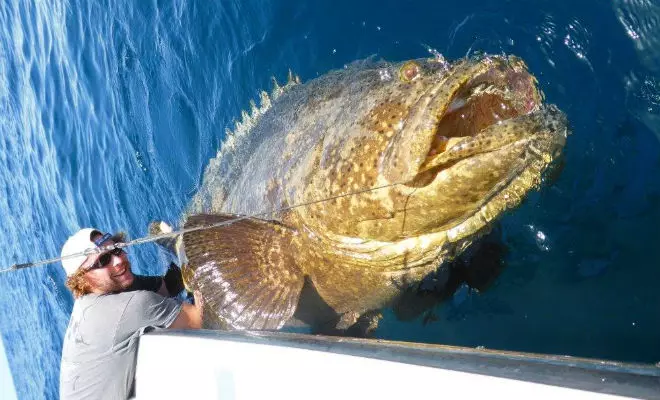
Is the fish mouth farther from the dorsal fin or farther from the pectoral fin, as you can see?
the dorsal fin

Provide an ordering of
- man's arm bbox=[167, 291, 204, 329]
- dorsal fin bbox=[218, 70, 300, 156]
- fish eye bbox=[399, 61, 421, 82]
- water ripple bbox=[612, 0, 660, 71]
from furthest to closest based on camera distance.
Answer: dorsal fin bbox=[218, 70, 300, 156]
man's arm bbox=[167, 291, 204, 329]
water ripple bbox=[612, 0, 660, 71]
fish eye bbox=[399, 61, 421, 82]

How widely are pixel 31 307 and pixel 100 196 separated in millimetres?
3379

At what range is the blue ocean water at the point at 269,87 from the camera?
11.8 ft

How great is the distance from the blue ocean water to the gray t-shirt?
77.8 inches

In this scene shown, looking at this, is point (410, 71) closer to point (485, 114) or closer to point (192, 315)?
point (485, 114)

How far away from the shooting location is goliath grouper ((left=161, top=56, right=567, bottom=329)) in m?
2.39

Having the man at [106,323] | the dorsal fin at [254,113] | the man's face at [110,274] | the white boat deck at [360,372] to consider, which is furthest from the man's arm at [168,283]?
the white boat deck at [360,372]

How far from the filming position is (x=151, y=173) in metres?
7.36

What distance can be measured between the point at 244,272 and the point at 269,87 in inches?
124

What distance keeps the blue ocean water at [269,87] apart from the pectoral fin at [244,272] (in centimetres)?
133

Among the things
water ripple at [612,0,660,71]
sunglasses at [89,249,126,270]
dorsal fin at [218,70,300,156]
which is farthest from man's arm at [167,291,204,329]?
water ripple at [612,0,660,71]

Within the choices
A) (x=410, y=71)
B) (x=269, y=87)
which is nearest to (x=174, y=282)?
(x=269, y=87)

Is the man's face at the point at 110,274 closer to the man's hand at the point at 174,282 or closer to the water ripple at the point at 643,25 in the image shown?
the man's hand at the point at 174,282

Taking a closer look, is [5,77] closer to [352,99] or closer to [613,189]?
[352,99]
